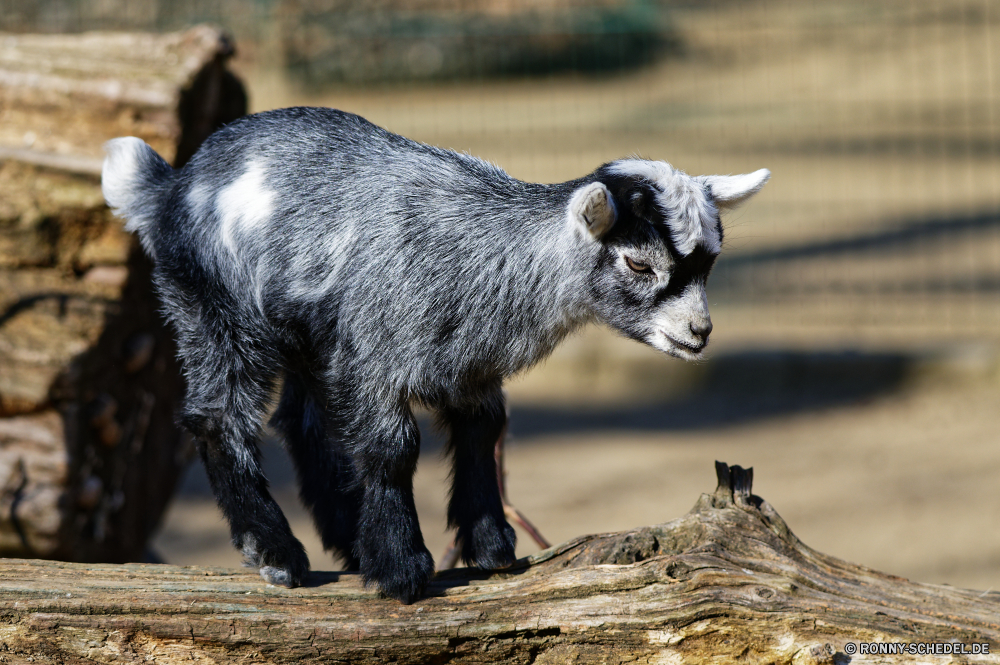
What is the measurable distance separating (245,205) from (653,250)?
1.23 metres

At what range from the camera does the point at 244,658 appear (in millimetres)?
2760

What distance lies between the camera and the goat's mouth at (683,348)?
9.28 ft

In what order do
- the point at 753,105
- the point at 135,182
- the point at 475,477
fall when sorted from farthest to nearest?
the point at 753,105 < the point at 135,182 < the point at 475,477

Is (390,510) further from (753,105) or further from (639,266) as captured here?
(753,105)

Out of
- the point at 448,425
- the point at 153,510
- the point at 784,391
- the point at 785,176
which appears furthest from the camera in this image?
the point at 785,176

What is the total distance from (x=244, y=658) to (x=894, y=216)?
846cm

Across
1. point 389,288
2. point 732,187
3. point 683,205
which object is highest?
point 732,187

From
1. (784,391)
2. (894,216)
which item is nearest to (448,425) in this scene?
(784,391)

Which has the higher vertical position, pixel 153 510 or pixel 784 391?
pixel 784 391

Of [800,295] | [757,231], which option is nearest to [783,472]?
[800,295]

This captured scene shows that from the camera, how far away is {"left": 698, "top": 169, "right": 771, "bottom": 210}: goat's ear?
2.96 metres

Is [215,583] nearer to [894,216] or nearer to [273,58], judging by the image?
[894,216]

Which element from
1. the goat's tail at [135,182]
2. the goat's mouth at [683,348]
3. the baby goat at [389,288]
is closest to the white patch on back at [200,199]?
the baby goat at [389,288]

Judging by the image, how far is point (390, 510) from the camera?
2.96 meters
